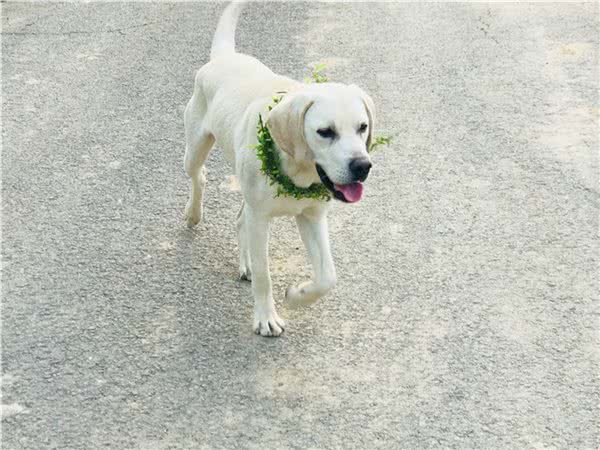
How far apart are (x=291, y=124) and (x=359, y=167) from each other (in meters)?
0.38

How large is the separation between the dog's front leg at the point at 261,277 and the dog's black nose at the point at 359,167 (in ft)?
2.13

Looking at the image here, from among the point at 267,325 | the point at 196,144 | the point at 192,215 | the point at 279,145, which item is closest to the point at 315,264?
the point at 267,325

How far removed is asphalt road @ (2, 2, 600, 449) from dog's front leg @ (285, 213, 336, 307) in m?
0.24

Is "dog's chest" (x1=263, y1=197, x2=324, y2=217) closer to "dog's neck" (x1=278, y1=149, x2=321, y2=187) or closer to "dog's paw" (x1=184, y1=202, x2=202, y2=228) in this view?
"dog's neck" (x1=278, y1=149, x2=321, y2=187)

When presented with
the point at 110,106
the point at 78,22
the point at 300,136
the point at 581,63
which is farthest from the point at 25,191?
the point at 581,63

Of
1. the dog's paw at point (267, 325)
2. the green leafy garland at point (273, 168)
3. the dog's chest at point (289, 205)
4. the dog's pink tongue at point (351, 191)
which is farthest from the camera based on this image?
the dog's paw at point (267, 325)

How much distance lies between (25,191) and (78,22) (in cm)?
371

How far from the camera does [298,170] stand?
466 centimetres

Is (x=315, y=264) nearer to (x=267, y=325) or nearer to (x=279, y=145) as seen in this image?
A: (x=267, y=325)

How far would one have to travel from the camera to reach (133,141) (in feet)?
24.0

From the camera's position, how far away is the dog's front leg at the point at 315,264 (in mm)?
4895

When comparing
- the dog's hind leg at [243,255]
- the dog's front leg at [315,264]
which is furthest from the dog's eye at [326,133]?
the dog's hind leg at [243,255]

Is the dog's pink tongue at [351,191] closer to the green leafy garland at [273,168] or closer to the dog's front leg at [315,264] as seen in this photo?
the green leafy garland at [273,168]

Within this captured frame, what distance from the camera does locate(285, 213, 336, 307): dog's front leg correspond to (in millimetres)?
4895
